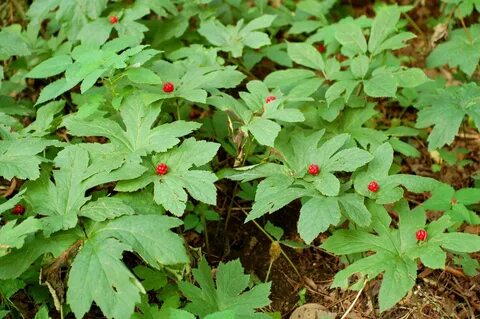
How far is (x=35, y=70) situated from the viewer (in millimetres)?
2787

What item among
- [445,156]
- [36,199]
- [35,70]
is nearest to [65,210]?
[36,199]

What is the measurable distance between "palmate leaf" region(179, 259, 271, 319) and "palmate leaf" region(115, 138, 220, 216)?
14.9 inches

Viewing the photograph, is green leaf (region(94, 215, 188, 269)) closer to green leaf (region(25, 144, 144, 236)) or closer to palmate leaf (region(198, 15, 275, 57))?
green leaf (region(25, 144, 144, 236))

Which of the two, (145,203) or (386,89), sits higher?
(386,89)

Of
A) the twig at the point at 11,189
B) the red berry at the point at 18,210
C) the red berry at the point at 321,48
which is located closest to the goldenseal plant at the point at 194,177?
the red berry at the point at 18,210

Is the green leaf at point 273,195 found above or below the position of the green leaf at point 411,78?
below

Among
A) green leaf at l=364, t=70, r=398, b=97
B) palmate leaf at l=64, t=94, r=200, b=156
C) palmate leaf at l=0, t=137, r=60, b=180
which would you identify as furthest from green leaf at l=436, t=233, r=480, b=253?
palmate leaf at l=0, t=137, r=60, b=180

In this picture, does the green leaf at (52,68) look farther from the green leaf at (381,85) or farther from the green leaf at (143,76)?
the green leaf at (381,85)

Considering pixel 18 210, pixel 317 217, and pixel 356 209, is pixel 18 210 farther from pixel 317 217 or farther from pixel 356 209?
pixel 356 209

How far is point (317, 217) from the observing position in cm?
228

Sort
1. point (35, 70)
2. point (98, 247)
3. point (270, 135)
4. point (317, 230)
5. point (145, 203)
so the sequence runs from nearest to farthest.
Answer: point (98, 247) → point (317, 230) → point (145, 203) → point (270, 135) → point (35, 70)

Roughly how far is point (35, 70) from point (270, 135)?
1.31m

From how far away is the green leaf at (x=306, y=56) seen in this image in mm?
3216

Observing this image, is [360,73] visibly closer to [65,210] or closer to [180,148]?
[180,148]
